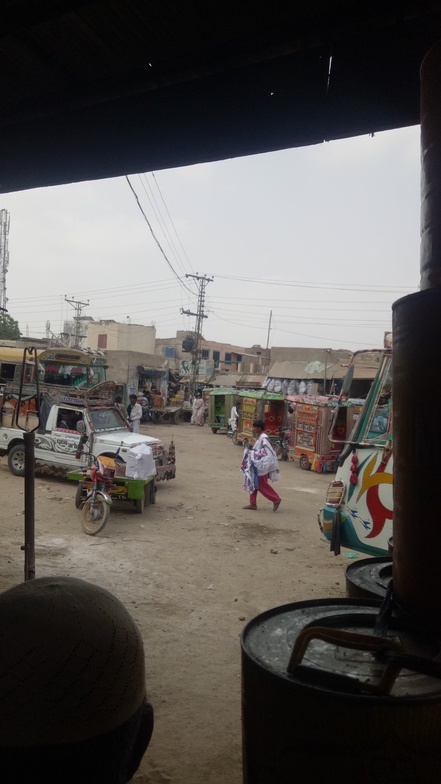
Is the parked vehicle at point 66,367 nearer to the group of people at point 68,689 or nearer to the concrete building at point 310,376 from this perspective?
the concrete building at point 310,376

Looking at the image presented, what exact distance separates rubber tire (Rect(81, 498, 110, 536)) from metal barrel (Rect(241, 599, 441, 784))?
6.60 meters

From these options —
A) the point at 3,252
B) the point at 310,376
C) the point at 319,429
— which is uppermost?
the point at 3,252

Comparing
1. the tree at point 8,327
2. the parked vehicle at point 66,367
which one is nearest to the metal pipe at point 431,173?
the parked vehicle at point 66,367

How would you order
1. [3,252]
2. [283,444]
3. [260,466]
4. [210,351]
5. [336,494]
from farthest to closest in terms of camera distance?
[210,351] → [3,252] → [283,444] → [260,466] → [336,494]

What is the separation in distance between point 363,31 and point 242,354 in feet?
168

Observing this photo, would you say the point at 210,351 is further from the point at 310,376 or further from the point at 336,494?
the point at 336,494

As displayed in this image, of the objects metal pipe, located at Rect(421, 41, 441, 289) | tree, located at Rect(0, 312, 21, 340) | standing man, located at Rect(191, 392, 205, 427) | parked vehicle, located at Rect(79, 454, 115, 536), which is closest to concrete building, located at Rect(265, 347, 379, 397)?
standing man, located at Rect(191, 392, 205, 427)

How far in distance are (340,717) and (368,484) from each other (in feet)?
14.2

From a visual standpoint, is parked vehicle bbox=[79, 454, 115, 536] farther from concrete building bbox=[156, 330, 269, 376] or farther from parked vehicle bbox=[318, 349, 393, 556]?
concrete building bbox=[156, 330, 269, 376]

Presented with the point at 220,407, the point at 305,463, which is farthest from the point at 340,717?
the point at 220,407

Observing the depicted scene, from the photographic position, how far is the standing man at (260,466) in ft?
29.9

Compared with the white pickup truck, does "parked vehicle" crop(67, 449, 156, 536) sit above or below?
below

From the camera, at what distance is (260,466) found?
915 centimetres

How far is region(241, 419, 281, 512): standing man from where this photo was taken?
359 inches
